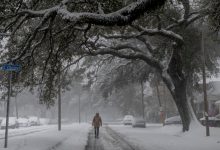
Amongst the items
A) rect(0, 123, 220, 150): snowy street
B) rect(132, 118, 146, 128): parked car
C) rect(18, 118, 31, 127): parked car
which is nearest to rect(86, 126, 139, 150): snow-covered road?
rect(0, 123, 220, 150): snowy street

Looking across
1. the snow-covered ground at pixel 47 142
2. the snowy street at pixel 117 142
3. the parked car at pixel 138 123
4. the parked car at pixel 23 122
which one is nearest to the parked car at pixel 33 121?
the parked car at pixel 23 122

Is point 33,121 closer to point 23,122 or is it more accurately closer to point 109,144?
point 23,122

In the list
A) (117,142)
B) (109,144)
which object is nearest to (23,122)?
(117,142)

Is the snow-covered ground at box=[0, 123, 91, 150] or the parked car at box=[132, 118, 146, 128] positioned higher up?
the snow-covered ground at box=[0, 123, 91, 150]

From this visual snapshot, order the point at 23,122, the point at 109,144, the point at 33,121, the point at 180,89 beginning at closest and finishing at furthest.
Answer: the point at 109,144 < the point at 180,89 < the point at 23,122 < the point at 33,121

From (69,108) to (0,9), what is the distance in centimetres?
10587

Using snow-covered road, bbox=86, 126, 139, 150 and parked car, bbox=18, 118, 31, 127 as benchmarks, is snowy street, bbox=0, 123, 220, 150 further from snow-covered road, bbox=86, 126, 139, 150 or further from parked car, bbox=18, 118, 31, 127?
parked car, bbox=18, 118, 31, 127

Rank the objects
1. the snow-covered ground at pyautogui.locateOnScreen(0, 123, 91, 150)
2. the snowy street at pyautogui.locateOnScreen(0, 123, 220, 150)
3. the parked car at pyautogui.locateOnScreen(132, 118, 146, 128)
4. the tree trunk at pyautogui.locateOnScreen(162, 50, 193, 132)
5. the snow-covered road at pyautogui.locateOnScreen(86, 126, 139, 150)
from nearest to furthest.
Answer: the snow-covered ground at pyautogui.locateOnScreen(0, 123, 91, 150) → the snowy street at pyautogui.locateOnScreen(0, 123, 220, 150) → the snow-covered road at pyautogui.locateOnScreen(86, 126, 139, 150) → the tree trunk at pyautogui.locateOnScreen(162, 50, 193, 132) → the parked car at pyautogui.locateOnScreen(132, 118, 146, 128)

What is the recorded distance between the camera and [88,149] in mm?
17719

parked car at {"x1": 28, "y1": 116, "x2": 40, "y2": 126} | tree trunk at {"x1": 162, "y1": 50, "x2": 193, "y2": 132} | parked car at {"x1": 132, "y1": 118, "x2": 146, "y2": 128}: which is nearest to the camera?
tree trunk at {"x1": 162, "y1": 50, "x2": 193, "y2": 132}

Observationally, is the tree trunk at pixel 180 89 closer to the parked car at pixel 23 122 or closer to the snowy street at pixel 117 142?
the snowy street at pixel 117 142

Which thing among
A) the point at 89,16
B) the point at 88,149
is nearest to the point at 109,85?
the point at 88,149

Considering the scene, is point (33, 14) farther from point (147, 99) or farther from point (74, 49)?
point (147, 99)

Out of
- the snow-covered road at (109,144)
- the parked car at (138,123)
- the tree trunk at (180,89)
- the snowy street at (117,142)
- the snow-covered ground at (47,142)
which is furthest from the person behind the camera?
the parked car at (138,123)
